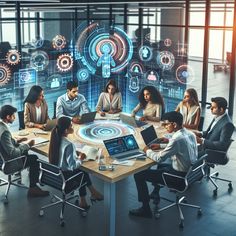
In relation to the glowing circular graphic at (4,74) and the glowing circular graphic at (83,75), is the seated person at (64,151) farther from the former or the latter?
the glowing circular graphic at (83,75)

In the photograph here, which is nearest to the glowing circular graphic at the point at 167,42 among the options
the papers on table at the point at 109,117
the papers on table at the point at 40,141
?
the papers on table at the point at 109,117

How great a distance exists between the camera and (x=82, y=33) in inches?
416

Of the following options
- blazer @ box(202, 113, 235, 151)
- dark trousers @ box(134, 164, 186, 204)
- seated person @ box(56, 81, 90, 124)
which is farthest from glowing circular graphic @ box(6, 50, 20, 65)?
dark trousers @ box(134, 164, 186, 204)

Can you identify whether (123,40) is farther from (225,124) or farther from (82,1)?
(225,124)

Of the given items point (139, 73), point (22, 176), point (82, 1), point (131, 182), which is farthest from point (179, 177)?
point (82, 1)

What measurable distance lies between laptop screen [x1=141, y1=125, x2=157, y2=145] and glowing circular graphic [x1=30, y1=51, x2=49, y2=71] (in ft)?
17.7

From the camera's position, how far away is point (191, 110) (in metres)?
6.73

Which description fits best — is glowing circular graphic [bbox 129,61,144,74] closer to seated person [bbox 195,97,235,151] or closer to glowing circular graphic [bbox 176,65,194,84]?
glowing circular graphic [bbox 176,65,194,84]

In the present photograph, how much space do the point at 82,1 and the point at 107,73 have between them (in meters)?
1.72

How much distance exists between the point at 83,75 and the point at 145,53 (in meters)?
1.57

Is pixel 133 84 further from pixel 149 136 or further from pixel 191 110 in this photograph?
pixel 149 136

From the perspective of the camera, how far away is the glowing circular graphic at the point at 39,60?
419 inches

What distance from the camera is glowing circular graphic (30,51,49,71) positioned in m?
10.6

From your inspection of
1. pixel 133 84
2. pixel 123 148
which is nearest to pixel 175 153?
pixel 123 148
